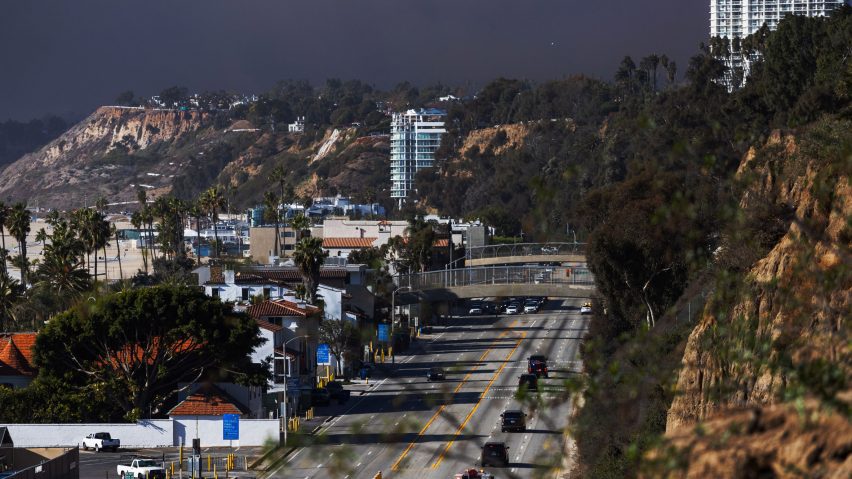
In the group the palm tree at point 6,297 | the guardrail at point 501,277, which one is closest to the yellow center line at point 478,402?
the guardrail at point 501,277

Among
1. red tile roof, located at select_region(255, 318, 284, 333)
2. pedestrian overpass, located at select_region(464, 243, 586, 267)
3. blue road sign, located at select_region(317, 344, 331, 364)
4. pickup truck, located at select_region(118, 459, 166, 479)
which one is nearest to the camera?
pickup truck, located at select_region(118, 459, 166, 479)

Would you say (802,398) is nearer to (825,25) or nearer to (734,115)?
(734,115)

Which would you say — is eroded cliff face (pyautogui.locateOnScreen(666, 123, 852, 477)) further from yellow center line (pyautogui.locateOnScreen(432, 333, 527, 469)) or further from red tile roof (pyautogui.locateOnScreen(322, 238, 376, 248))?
red tile roof (pyautogui.locateOnScreen(322, 238, 376, 248))

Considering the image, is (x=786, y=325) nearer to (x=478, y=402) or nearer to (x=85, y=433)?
(x=85, y=433)

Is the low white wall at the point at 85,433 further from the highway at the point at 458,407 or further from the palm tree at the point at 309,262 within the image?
the palm tree at the point at 309,262

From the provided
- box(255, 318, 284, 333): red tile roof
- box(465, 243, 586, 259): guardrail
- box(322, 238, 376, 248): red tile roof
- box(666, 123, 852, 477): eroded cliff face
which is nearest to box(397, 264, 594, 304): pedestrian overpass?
box(465, 243, 586, 259): guardrail
